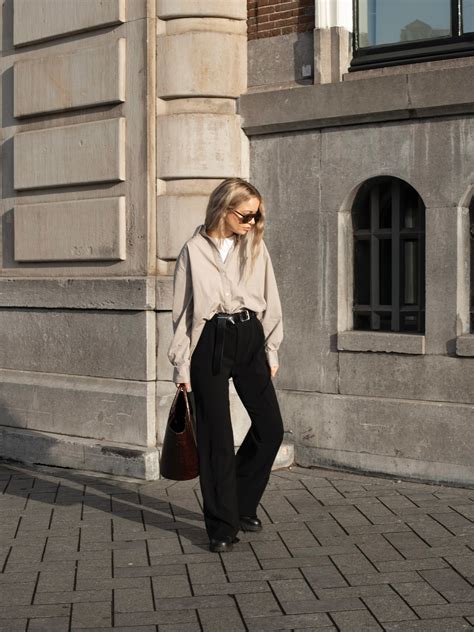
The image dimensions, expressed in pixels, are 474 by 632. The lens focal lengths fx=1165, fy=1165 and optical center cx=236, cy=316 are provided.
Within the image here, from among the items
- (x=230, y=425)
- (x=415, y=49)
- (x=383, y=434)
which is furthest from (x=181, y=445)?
(x=415, y=49)

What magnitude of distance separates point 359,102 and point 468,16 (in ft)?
3.21

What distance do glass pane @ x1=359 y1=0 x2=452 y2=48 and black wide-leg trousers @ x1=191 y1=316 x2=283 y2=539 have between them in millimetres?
3078

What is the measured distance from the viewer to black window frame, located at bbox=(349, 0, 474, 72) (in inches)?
319

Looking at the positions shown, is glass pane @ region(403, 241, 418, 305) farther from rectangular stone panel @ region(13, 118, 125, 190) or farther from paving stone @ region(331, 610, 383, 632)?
paving stone @ region(331, 610, 383, 632)

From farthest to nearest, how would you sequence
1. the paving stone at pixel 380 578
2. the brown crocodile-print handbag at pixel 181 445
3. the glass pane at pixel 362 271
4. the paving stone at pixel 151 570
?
the glass pane at pixel 362 271, the brown crocodile-print handbag at pixel 181 445, the paving stone at pixel 151 570, the paving stone at pixel 380 578

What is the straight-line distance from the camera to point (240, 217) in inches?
245

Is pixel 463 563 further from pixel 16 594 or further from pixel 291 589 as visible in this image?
pixel 16 594

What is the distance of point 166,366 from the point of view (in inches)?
338

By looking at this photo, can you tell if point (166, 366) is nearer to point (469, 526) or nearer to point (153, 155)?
point (153, 155)

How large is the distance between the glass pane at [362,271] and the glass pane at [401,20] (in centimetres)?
149

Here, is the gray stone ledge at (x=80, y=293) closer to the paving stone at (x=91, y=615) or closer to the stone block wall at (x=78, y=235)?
the stone block wall at (x=78, y=235)

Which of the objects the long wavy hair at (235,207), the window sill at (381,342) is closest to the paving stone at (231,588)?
the long wavy hair at (235,207)

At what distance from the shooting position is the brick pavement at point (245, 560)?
5074 mm

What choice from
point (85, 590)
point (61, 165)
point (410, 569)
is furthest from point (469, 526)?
point (61, 165)
